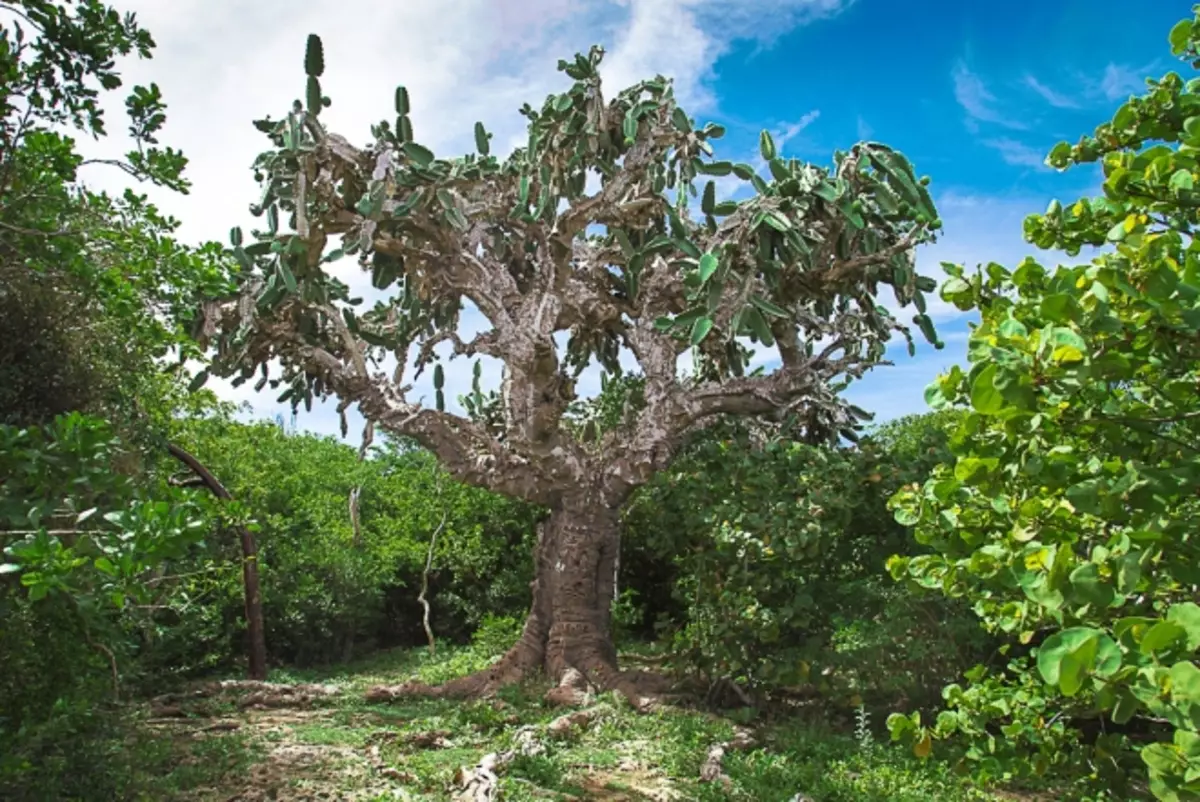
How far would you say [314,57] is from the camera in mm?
7270

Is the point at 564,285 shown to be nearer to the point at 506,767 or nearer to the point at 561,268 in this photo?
the point at 561,268

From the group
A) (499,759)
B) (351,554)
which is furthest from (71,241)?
(351,554)

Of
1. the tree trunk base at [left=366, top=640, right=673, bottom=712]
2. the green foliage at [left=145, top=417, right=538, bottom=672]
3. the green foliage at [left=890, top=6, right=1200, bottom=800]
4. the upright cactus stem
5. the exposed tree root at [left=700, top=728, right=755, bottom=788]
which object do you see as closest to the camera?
the green foliage at [left=890, top=6, right=1200, bottom=800]

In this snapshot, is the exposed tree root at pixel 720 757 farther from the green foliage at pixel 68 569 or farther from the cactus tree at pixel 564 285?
the green foliage at pixel 68 569

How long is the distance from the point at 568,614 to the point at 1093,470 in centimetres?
661

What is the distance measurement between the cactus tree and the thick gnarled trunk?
2 centimetres

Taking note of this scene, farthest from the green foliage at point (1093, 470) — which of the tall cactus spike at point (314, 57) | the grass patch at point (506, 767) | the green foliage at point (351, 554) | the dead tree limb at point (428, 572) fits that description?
the dead tree limb at point (428, 572)

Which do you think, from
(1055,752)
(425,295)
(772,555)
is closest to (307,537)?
(425,295)

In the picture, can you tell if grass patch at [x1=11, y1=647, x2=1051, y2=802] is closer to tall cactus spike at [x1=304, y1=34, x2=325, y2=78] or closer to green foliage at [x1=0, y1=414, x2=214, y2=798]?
green foliage at [x1=0, y1=414, x2=214, y2=798]

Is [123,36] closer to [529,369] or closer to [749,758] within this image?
[529,369]

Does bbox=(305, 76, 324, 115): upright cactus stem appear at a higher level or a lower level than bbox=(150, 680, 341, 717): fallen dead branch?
higher

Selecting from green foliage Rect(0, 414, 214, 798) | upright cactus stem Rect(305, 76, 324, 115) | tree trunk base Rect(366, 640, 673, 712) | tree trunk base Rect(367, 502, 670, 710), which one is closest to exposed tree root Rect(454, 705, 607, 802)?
tree trunk base Rect(366, 640, 673, 712)

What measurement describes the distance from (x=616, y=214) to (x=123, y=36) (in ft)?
15.6

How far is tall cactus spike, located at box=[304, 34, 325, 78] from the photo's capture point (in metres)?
7.18
